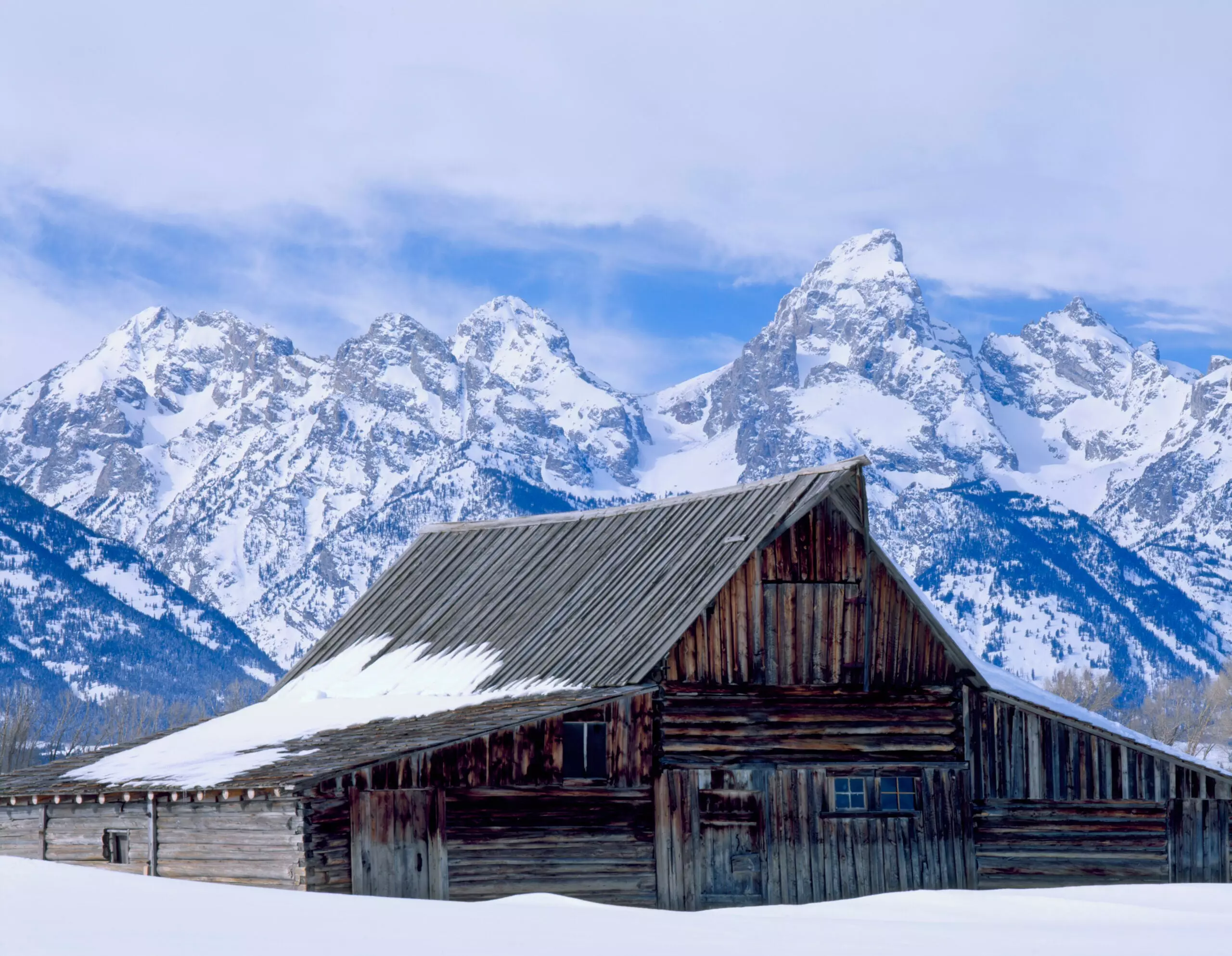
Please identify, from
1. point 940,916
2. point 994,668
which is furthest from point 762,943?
point 994,668

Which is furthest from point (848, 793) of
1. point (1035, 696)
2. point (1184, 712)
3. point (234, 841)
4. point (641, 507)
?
point (1184, 712)

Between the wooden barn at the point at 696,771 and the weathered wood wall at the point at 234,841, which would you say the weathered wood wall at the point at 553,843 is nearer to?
the wooden barn at the point at 696,771

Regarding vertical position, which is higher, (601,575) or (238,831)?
(601,575)

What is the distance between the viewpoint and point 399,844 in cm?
2852

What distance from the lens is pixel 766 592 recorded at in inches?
1250

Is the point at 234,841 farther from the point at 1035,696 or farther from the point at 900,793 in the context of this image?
the point at 1035,696

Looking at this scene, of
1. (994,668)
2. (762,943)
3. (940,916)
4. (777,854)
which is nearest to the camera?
(762,943)

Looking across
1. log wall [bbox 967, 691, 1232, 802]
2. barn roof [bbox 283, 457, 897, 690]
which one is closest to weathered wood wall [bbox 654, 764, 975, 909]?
log wall [bbox 967, 691, 1232, 802]

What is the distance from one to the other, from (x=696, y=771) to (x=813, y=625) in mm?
3298

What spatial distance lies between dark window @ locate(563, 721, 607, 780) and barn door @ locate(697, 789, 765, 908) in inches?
72.8

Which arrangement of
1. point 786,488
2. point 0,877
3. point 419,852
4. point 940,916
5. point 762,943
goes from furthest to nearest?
1. point 786,488
2. point 419,852
3. point 940,916
4. point 0,877
5. point 762,943

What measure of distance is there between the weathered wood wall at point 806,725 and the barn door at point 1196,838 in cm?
470

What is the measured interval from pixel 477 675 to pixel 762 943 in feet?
46.1

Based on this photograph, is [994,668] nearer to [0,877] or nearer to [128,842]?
[128,842]
